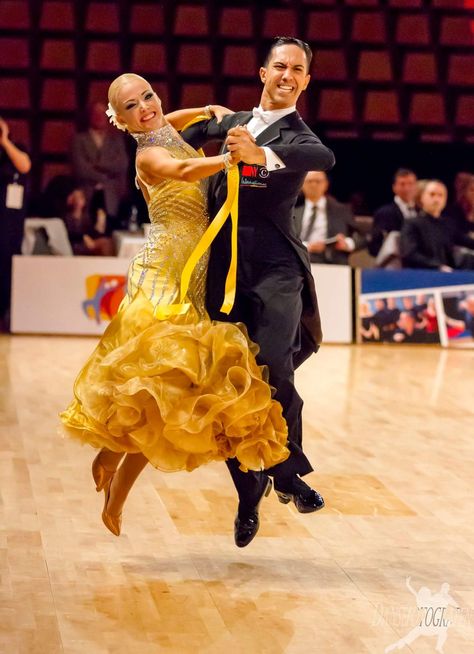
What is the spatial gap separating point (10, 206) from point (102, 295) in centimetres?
96

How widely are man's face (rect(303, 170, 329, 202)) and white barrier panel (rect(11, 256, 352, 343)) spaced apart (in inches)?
21.0

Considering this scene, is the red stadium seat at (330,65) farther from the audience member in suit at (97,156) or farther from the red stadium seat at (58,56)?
the audience member in suit at (97,156)

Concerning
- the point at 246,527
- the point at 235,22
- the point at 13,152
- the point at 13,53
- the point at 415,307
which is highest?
the point at 235,22

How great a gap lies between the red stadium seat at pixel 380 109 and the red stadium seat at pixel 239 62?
1095 millimetres

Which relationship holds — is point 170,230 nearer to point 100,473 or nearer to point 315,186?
point 100,473

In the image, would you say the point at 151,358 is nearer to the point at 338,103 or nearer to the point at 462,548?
the point at 462,548

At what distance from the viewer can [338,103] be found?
1184cm

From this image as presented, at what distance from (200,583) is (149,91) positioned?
149cm

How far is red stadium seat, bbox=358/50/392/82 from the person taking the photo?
12.1 metres

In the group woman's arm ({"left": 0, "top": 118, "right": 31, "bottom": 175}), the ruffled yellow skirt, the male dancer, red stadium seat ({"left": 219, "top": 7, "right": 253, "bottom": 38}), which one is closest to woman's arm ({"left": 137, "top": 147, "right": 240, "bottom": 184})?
the male dancer

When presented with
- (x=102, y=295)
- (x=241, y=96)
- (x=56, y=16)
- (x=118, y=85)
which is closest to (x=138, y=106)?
(x=118, y=85)

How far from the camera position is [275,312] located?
3.94m

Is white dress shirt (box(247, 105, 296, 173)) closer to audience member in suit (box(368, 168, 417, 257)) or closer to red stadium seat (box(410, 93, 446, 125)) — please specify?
audience member in suit (box(368, 168, 417, 257))

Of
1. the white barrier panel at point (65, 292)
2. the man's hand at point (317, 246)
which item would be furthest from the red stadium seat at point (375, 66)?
the white barrier panel at point (65, 292)
